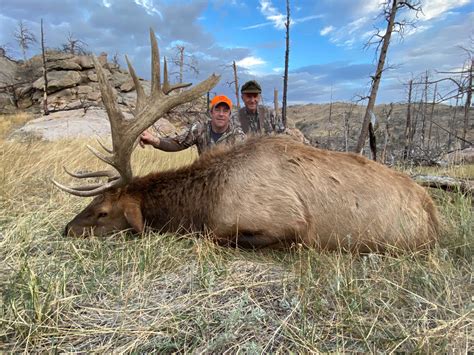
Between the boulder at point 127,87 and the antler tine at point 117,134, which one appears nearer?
the antler tine at point 117,134

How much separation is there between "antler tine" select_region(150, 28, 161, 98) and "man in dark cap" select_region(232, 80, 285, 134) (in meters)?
3.69

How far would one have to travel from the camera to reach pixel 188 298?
2.37 metres

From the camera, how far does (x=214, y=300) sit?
7.75ft

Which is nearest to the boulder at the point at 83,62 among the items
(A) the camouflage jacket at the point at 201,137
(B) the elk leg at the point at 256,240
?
(A) the camouflage jacket at the point at 201,137

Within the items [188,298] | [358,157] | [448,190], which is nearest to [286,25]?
[448,190]

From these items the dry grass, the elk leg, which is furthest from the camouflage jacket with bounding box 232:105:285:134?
the dry grass

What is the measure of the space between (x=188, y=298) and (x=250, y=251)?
1299mm

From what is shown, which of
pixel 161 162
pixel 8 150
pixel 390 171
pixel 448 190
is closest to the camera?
pixel 390 171

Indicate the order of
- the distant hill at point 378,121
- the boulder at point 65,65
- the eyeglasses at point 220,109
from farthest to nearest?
the distant hill at point 378,121
the boulder at point 65,65
the eyeglasses at point 220,109

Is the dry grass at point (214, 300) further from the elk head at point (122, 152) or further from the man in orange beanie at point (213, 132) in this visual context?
the man in orange beanie at point (213, 132)

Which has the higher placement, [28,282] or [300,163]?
[300,163]

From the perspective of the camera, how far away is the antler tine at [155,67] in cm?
350

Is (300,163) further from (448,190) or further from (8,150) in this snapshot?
(8,150)

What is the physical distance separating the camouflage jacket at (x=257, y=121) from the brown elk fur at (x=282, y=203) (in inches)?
149
